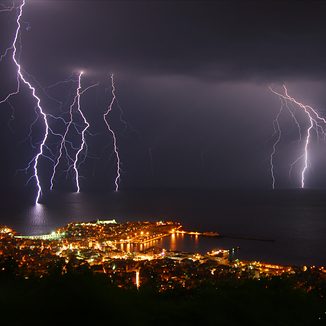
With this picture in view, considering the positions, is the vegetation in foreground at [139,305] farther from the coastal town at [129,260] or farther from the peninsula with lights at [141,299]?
the coastal town at [129,260]

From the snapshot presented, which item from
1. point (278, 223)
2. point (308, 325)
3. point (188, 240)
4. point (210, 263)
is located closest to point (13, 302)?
point (308, 325)

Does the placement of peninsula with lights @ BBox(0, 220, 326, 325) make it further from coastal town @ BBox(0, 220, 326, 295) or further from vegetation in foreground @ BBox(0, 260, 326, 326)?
coastal town @ BBox(0, 220, 326, 295)

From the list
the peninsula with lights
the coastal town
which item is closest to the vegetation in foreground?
the peninsula with lights

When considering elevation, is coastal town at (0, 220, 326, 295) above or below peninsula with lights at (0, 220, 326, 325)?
below

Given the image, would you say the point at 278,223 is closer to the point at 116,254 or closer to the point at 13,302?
the point at 116,254

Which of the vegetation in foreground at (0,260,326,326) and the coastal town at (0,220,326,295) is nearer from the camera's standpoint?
the vegetation in foreground at (0,260,326,326)

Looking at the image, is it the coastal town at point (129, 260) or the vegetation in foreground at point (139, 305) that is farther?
the coastal town at point (129, 260)

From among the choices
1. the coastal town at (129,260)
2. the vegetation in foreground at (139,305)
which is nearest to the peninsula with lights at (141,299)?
the vegetation in foreground at (139,305)

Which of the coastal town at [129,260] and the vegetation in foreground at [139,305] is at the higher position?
the vegetation in foreground at [139,305]
